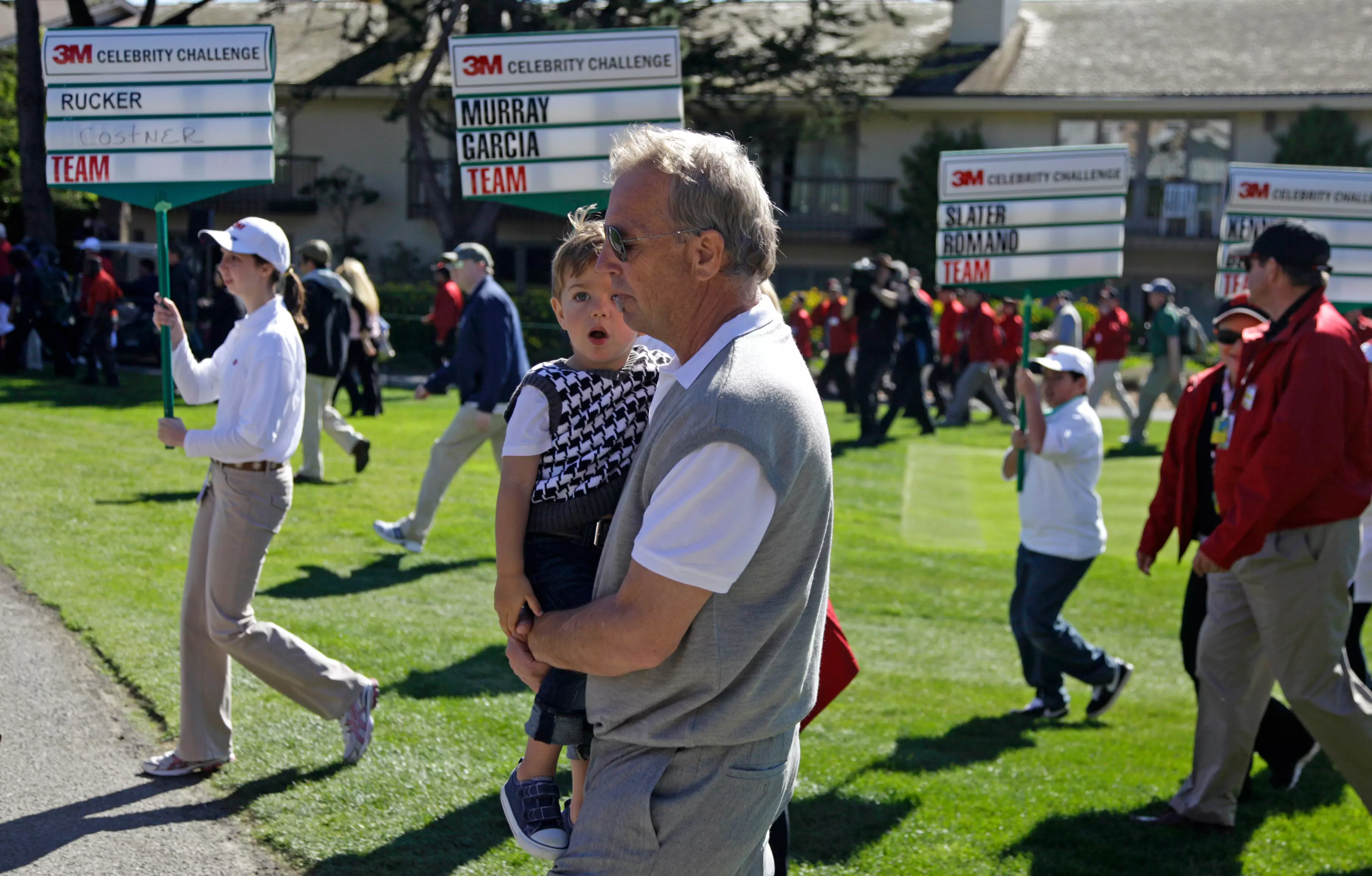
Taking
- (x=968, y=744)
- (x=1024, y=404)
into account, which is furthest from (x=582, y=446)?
(x=1024, y=404)

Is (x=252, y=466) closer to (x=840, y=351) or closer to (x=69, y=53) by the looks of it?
(x=69, y=53)

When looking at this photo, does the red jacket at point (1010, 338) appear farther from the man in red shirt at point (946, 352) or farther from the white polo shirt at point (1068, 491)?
the white polo shirt at point (1068, 491)

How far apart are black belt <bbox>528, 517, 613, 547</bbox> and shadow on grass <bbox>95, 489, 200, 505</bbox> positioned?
8.28m

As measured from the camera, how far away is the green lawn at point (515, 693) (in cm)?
517

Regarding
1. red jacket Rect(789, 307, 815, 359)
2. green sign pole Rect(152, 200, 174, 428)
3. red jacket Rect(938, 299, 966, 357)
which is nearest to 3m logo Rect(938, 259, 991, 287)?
green sign pole Rect(152, 200, 174, 428)

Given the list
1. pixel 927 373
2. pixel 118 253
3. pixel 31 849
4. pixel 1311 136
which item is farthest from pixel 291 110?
pixel 31 849

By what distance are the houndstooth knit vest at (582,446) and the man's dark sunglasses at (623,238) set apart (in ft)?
1.62

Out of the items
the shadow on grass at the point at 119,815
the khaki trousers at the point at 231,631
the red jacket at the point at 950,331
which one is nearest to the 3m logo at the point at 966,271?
the khaki trousers at the point at 231,631

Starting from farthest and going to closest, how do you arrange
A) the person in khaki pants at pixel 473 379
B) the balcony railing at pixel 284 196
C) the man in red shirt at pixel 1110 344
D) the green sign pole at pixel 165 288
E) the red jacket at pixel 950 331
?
the balcony railing at pixel 284 196
the red jacket at pixel 950 331
the man in red shirt at pixel 1110 344
the person in khaki pants at pixel 473 379
the green sign pole at pixel 165 288

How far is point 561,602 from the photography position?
2.95 m

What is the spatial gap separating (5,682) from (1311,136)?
32.8 meters

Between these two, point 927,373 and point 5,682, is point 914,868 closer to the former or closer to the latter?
point 5,682

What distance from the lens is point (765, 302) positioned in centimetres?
271

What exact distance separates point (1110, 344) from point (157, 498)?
14586 millimetres
